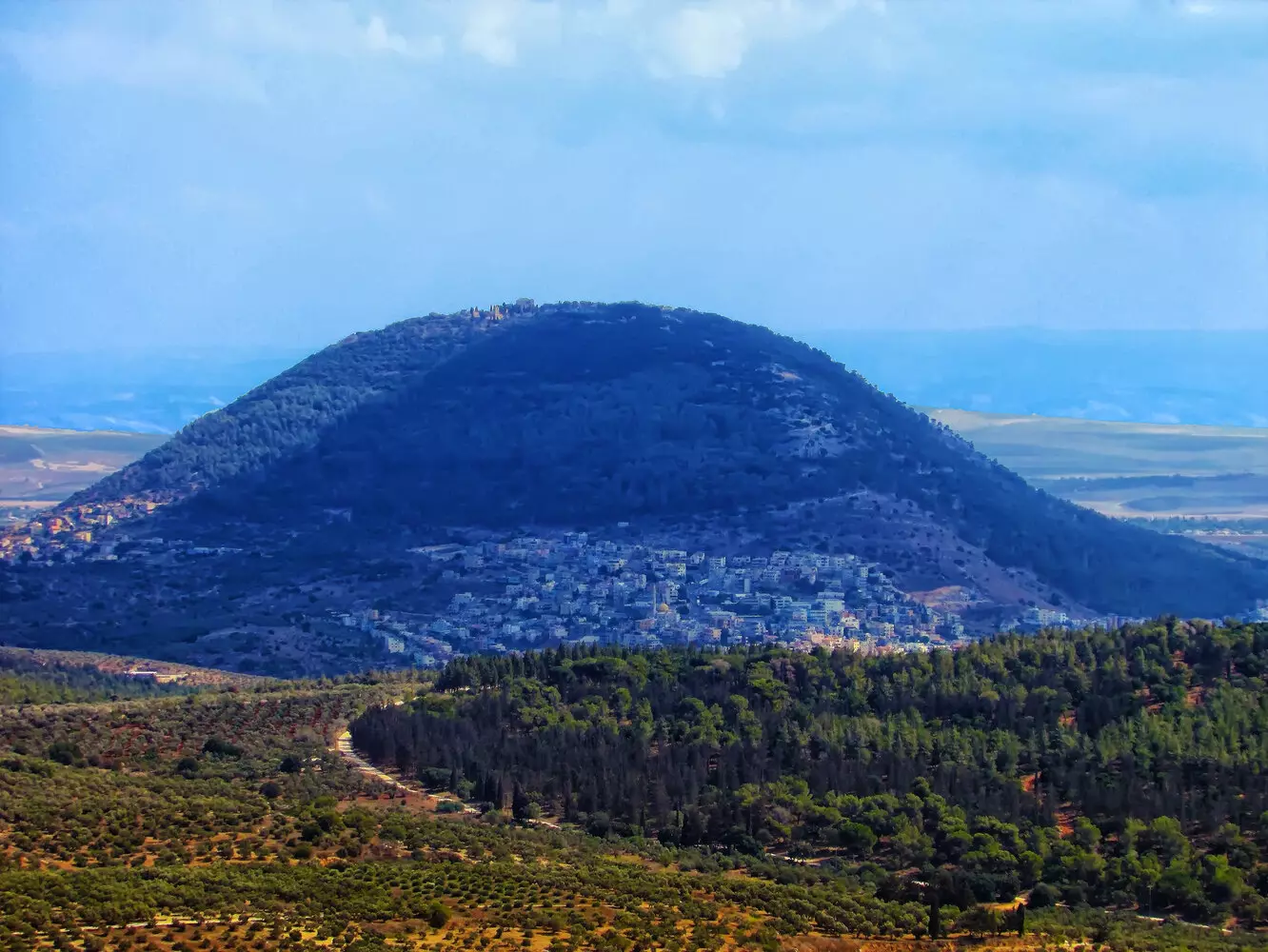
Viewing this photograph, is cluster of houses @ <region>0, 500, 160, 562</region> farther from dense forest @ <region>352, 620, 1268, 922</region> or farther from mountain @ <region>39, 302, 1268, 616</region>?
dense forest @ <region>352, 620, 1268, 922</region>

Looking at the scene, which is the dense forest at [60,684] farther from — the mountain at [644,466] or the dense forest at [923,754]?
the mountain at [644,466]

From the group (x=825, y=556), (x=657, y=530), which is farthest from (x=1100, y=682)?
(x=657, y=530)

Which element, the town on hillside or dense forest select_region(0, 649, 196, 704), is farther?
the town on hillside

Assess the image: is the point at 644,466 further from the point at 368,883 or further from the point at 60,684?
the point at 368,883

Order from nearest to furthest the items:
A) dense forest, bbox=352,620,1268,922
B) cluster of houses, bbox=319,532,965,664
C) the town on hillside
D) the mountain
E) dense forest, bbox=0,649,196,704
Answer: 1. dense forest, bbox=352,620,1268,922
2. dense forest, bbox=0,649,196,704
3. the town on hillside
4. cluster of houses, bbox=319,532,965,664
5. the mountain

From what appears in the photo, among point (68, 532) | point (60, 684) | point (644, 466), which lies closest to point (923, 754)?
point (60, 684)

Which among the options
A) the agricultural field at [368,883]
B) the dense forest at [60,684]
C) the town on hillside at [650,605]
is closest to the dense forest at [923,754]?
the agricultural field at [368,883]

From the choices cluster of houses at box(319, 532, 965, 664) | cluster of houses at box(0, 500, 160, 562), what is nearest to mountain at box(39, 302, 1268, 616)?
cluster of houses at box(0, 500, 160, 562)
